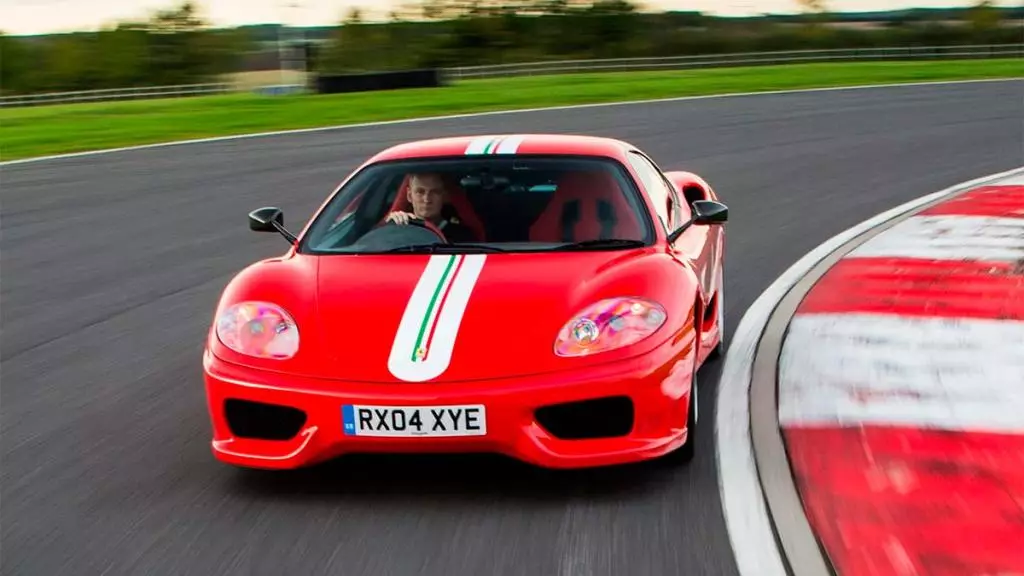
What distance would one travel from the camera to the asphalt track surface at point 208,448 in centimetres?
404

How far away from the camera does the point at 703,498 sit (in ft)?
14.6

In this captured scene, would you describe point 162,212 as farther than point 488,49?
No

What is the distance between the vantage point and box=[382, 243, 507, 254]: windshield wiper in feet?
17.5

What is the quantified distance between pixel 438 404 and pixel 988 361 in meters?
3.05

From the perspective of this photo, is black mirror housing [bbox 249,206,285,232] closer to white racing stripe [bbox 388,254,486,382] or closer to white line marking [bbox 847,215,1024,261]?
white racing stripe [bbox 388,254,486,382]

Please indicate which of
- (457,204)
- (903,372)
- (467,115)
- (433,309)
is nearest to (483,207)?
(457,204)

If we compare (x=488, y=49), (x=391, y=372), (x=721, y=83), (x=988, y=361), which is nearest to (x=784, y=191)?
(x=988, y=361)

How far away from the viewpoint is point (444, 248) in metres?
5.41

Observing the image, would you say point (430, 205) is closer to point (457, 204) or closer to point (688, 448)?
point (457, 204)

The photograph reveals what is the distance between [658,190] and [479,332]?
6.07 ft

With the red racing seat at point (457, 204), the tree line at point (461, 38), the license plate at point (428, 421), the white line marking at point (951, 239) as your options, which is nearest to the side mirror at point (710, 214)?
the red racing seat at point (457, 204)

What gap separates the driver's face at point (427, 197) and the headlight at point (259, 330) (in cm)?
110

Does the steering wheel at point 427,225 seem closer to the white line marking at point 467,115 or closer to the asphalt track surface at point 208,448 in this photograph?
the asphalt track surface at point 208,448

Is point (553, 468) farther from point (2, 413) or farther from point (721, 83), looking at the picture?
point (721, 83)
